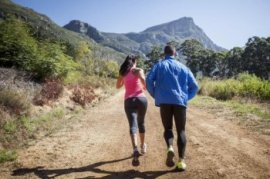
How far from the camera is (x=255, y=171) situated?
5.73 m

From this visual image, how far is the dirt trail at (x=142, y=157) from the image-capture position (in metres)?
5.95

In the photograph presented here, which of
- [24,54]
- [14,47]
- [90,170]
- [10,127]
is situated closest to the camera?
[90,170]

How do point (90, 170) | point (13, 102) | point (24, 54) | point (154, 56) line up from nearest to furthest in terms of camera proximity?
1. point (90, 170)
2. point (13, 102)
3. point (24, 54)
4. point (154, 56)

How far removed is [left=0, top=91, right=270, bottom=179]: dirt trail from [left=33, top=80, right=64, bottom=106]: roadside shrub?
313 cm

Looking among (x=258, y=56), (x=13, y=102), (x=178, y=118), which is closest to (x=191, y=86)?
(x=178, y=118)

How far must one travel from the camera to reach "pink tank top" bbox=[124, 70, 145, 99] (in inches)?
270

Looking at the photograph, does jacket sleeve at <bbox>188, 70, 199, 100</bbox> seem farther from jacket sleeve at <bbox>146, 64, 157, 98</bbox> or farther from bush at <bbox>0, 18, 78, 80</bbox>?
bush at <bbox>0, 18, 78, 80</bbox>

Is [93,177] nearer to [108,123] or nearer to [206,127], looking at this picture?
[206,127]

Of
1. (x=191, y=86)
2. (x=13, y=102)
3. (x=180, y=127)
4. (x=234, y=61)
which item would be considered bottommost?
(x=180, y=127)

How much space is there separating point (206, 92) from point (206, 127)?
568 inches

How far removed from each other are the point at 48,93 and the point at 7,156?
24.6ft

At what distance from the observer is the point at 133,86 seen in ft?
22.5

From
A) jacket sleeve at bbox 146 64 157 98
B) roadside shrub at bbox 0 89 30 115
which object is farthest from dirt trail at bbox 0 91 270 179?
roadside shrub at bbox 0 89 30 115

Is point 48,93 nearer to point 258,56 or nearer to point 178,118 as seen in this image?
point 178,118
